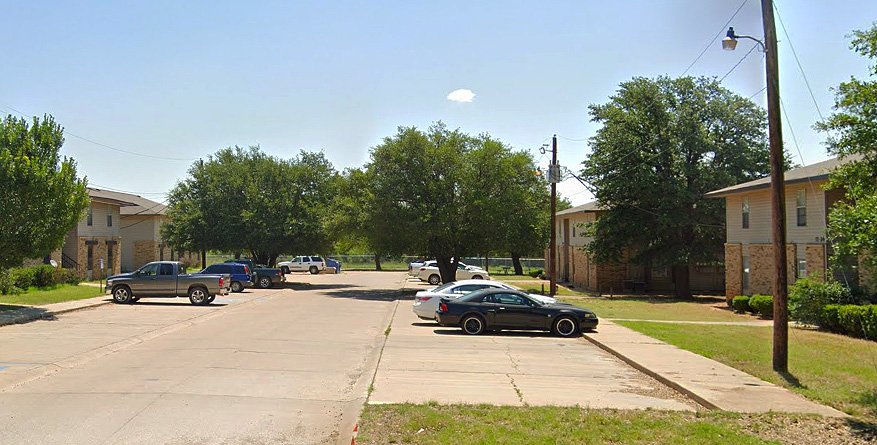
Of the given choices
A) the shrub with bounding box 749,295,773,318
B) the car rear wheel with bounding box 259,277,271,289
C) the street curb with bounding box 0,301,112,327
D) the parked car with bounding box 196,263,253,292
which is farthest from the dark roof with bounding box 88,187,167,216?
the shrub with bounding box 749,295,773,318

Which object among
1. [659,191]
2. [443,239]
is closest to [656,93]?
[659,191]

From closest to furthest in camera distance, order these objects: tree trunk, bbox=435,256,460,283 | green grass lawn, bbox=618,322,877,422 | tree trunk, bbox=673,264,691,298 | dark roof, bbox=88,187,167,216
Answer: green grass lawn, bbox=618,322,877,422 < tree trunk, bbox=673,264,691,298 < tree trunk, bbox=435,256,460,283 < dark roof, bbox=88,187,167,216

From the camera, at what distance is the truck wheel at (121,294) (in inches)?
1182

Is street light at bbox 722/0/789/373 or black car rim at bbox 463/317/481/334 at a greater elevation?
street light at bbox 722/0/789/373

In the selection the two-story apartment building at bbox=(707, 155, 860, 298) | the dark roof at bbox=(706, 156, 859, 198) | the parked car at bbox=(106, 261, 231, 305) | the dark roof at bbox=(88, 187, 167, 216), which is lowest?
the parked car at bbox=(106, 261, 231, 305)

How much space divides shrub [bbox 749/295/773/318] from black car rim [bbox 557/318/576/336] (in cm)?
1059

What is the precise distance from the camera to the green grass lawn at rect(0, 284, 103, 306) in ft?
93.5

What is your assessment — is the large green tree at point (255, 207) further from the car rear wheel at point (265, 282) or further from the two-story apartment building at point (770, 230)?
the two-story apartment building at point (770, 230)

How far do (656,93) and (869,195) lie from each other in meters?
31.9

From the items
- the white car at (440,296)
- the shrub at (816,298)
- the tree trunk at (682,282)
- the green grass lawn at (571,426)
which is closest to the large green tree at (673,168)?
the tree trunk at (682,282)

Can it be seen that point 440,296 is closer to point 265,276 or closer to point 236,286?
point 236,286

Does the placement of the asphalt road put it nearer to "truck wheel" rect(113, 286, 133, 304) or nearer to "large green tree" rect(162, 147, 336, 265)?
"truck wheel" rect(113, 286, 133, 304)

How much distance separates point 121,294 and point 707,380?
25.0 meters

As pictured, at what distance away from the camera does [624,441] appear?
321 inches
